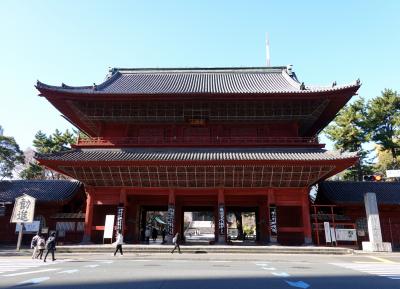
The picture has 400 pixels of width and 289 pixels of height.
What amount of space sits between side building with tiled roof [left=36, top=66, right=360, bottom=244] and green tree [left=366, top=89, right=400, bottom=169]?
14.7 metres

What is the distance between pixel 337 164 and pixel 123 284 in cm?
1698

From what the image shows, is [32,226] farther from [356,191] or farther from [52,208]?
[356,191]

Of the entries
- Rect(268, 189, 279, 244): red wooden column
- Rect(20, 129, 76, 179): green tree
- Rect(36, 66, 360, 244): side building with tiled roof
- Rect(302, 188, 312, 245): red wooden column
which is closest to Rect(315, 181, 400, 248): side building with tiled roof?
Rect(302, 188, 312, 245): red wooden column

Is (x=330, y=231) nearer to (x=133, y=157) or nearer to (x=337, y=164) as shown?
(x=337, y=164)

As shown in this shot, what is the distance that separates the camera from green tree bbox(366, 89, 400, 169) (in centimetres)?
3800

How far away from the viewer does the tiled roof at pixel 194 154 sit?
21.8 m

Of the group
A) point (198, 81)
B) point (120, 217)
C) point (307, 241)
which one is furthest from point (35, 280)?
point (198, 81)

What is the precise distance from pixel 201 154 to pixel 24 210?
12.8m

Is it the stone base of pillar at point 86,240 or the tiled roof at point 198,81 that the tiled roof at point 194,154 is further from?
the stone base of pillar at point 86,240

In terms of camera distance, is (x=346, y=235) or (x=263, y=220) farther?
(x=263, y=220)

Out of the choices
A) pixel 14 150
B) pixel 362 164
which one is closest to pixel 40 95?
pixel 14 150

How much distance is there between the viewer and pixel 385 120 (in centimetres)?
3938

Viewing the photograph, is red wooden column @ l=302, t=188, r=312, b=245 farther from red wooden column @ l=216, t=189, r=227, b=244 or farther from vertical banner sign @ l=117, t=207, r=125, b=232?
vertical banner sign @ l=117, t=207, r=125, b=232

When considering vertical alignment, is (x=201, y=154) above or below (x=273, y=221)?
above
